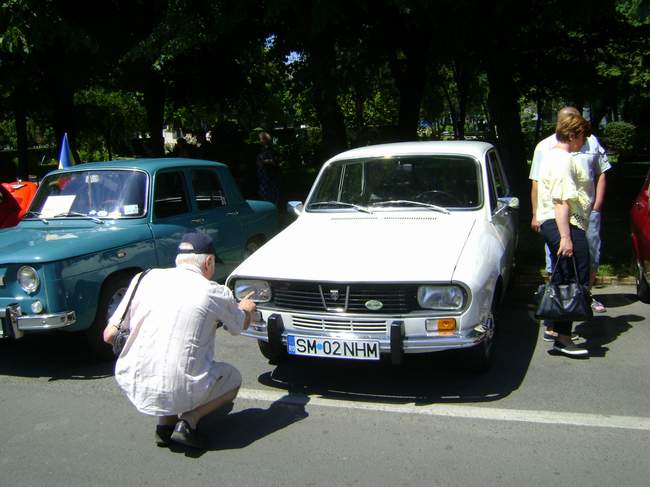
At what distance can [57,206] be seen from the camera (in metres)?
6.92

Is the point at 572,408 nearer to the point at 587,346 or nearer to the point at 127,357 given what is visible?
the point at 587,346

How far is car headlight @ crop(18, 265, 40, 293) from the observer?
5.42m

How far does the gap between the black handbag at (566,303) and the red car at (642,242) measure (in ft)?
6.75

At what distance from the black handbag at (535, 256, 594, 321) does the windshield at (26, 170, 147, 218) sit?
3877 mm

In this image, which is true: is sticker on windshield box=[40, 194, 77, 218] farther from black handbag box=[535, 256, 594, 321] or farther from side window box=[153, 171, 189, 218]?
black handbag box=[535, 256, 594, 321]

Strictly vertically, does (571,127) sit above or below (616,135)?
→ above

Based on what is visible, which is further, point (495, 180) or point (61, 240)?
point (495, 180)

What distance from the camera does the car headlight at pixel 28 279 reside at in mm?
5422

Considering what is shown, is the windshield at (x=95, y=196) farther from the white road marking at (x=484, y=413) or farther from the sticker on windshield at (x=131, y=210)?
the white road marking at (x=484, y=413)

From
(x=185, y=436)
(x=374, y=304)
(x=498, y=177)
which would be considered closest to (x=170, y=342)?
(x=185, y=436)

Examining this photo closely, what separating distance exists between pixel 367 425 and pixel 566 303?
2.03 m

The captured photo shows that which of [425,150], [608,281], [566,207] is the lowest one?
[608,281]

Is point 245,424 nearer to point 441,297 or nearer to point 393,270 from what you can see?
point 393,270

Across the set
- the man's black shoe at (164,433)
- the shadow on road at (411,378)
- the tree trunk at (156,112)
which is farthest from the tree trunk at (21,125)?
the man's black shoe at (164,433)
